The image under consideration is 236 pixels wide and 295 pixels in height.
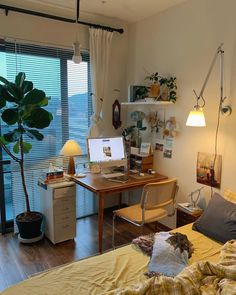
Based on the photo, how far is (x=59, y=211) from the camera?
2814 mm

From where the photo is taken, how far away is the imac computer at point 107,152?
292cm

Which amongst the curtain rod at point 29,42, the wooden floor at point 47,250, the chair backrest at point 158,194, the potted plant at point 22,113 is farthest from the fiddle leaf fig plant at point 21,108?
the chair backrest at point 158,194

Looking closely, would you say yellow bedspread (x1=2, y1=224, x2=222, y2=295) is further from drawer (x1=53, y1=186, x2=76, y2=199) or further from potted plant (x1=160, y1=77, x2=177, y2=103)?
potted plant (x1=160, y1=77, x2=177, y2=103)

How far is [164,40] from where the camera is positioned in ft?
10.1

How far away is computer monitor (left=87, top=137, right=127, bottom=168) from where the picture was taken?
2.92 meters

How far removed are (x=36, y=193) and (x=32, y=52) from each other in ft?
5.50

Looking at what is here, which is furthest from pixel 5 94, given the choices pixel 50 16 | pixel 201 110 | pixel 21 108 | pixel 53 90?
pixel 201 110

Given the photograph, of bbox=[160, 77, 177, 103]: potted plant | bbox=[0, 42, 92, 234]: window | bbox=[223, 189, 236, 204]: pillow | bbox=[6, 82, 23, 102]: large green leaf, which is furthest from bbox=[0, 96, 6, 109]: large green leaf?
bbox=[223, 189, 236, 204]: pillow

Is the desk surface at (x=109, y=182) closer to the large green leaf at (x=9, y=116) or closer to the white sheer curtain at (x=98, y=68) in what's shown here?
the white sheer curtain at (x=98, y=68)

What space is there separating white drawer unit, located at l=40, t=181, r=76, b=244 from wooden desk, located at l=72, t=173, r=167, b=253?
187 millimetres

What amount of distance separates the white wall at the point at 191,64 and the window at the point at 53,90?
877mm

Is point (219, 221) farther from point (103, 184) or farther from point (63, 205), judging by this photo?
point (63, 205)

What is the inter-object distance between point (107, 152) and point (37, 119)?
853 mm

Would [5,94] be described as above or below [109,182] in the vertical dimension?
above
